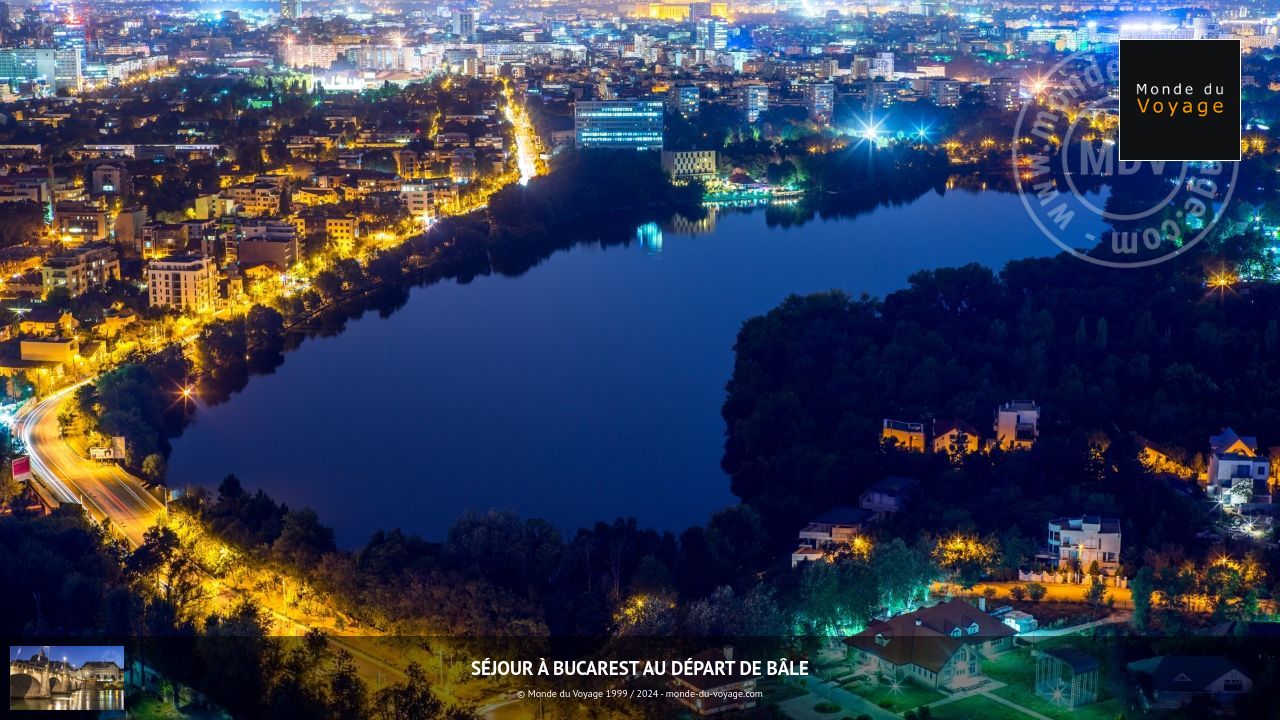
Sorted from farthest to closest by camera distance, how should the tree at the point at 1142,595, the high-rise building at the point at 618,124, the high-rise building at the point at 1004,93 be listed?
1. the high-rise building at the point at 1004,93
2. the high-rise building at the point at 618,124
3. the tree at the point at 1142,595

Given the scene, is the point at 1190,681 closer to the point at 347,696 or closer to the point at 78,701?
the point at 347,696

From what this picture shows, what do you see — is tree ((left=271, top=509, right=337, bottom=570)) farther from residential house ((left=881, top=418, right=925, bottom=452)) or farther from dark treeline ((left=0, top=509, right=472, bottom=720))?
residential house ((left=881, top=418, right=925, bottom=452))

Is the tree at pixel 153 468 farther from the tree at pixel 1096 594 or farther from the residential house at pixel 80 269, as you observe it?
the tree at pixel 1096 594

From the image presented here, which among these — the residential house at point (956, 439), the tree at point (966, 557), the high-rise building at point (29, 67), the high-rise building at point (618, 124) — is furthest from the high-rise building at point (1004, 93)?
the tree at point (966, 557)

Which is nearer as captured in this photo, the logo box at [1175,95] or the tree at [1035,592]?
the tree at [1035,592]

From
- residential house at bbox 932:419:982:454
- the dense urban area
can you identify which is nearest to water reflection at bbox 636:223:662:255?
the dense urban area

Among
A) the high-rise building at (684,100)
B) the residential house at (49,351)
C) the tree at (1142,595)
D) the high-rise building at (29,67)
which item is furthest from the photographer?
the high-rise building at (29,67)
